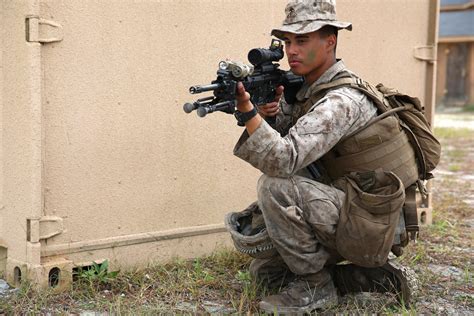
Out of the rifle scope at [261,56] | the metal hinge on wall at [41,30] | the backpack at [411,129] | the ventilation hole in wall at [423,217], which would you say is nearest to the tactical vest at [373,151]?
the backpack at [411,129]

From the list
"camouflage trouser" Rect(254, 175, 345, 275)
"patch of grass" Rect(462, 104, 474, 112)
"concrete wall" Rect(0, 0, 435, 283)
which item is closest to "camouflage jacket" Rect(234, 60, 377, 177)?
"camouflage trouser" Rect(254, 175, 345, 275)

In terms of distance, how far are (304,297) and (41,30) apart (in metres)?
1.83

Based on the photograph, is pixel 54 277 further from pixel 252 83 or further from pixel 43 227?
pixel 252 83

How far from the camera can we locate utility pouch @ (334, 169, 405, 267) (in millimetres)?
3377

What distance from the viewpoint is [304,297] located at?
11.6 ft

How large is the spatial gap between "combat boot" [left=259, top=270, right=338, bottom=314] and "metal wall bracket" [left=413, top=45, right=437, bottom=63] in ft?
8.12

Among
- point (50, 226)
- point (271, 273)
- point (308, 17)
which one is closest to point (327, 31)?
point (308, 17)

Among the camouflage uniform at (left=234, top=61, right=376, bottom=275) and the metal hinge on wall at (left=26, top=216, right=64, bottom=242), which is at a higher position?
the camouflage uniform at (left=234, top=61, right=376, bottom=275)

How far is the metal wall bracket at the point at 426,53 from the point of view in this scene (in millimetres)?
5539

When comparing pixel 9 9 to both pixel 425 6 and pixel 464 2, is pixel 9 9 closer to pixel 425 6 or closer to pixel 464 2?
pixel 425 6

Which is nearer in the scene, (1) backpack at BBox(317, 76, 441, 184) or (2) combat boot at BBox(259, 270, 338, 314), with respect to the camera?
(2) combat boot at BBox(259, 270, 338, 314)

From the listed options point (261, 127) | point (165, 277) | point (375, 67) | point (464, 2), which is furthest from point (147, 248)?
point (464, 2)

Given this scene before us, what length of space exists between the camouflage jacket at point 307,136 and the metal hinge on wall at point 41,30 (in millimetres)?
1160

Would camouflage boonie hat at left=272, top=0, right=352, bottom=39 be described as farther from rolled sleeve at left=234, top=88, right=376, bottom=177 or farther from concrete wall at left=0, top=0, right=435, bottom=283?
concrete wall at left=0, top=0, right=435, bottom=283
